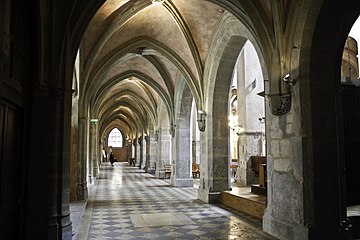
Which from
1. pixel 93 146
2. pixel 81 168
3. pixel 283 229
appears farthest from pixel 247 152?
pixel 93 146

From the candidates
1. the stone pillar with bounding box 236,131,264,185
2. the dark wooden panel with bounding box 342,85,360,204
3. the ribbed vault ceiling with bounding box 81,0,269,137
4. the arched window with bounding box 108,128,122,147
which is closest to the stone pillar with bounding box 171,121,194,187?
the ribbed vault ceiling with bounding box 81,0,269,137

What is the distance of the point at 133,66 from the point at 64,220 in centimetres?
1089

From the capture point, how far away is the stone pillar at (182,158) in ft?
44.2

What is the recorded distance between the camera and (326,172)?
15.5ft

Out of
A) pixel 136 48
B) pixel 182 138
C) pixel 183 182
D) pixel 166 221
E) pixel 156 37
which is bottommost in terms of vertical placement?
pixel 166 221

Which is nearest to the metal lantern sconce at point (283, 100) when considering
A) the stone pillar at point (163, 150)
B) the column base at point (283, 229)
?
the column base at point (283, 229)

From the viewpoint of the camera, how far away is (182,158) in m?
13.5

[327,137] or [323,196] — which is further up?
[327,137]

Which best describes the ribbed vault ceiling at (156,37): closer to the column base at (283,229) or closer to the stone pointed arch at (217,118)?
the stone pointed arch at (217,118)

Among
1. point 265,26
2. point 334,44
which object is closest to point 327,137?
point 334,44

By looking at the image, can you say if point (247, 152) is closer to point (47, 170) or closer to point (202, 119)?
point (202, 119)

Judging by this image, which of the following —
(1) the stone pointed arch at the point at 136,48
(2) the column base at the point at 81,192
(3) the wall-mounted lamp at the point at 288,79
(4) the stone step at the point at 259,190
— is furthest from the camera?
(1) the stone pointed arch at the point at 136,48

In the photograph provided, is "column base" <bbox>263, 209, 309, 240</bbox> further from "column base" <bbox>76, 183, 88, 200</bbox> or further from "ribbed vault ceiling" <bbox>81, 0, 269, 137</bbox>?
"column base" <bbox>76, 183, 88, 200</bbox>

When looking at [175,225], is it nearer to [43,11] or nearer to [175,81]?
[43,11]
